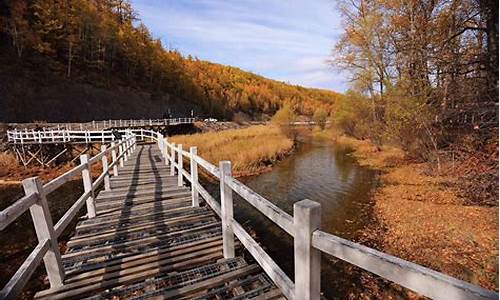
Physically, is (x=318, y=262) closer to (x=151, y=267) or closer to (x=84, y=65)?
(x=151, y=267)

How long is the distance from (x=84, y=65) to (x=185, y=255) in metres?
56.1

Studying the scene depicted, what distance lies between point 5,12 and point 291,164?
48.2 metres

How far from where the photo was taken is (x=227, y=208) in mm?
3920

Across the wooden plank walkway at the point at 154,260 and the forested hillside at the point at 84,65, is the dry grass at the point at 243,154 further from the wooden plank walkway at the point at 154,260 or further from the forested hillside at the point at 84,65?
the forested hillside at the point at 84,65

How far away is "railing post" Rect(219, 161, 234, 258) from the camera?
12.6ft

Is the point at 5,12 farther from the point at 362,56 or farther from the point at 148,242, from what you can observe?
the point at 148,242

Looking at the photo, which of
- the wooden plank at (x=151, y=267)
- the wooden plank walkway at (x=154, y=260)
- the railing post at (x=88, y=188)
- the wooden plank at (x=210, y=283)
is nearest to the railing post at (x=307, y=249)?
the wooden plank walkway at (x=154, y=260)

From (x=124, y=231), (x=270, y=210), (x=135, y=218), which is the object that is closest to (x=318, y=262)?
(x=270, y=210)

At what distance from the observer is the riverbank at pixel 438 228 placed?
6398mm

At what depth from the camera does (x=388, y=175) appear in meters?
15.6

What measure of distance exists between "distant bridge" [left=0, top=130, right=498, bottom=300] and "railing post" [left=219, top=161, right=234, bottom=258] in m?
0.01

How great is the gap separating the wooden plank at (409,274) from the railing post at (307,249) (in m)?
0.18

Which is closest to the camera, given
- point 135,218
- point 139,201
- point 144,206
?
point 135,218

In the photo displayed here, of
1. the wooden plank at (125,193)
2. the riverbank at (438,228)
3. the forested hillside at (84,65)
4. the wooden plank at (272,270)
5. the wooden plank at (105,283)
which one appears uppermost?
the forested hillside at (84,65)
